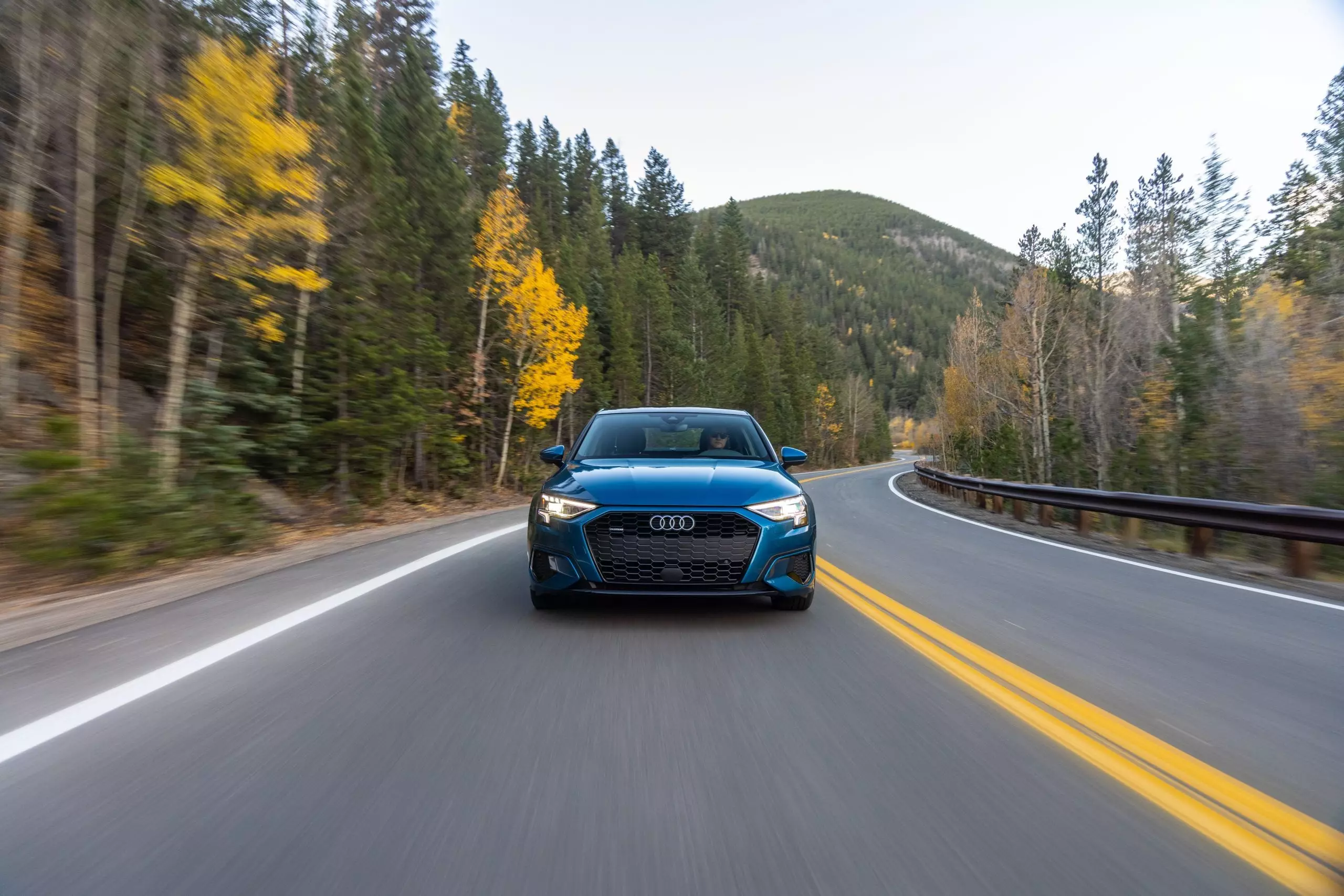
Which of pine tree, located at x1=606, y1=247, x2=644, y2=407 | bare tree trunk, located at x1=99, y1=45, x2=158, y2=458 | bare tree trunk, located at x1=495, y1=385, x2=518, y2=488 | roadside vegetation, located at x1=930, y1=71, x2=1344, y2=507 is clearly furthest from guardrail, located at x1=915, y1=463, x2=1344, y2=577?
pine tree, located at x1=606, y1=247, x2=644, y2=407

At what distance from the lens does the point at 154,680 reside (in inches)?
A: 158

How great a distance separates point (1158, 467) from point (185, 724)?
2898cm

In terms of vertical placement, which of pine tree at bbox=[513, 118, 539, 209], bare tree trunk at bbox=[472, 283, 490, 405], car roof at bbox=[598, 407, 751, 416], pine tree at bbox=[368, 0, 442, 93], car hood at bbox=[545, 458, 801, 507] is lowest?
car hood at bbox=[545, 458, 801, 507]

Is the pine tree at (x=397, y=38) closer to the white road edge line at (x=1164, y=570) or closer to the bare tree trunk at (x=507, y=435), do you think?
the bare tree trunk at (x=507, y=435)

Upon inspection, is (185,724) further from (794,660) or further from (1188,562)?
(1188,562)

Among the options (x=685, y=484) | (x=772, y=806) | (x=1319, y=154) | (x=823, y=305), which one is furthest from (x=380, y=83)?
(x=823, y=305)

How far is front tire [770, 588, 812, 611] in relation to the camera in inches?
217

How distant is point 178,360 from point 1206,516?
545 inches

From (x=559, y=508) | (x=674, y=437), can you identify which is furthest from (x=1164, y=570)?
(x=559, y=508)

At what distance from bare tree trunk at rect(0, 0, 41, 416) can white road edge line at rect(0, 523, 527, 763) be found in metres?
6.80

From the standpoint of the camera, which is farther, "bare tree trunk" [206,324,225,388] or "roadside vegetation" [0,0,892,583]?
"bare tree trunk" [206,324,225,388]

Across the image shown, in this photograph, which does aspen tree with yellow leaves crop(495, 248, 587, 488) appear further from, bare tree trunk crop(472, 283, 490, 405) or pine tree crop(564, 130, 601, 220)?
pine tree crop(564, 130, 601, 220)

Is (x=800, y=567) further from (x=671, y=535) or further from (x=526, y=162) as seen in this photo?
(x=526, y=162)

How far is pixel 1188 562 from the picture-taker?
30.6 ft
